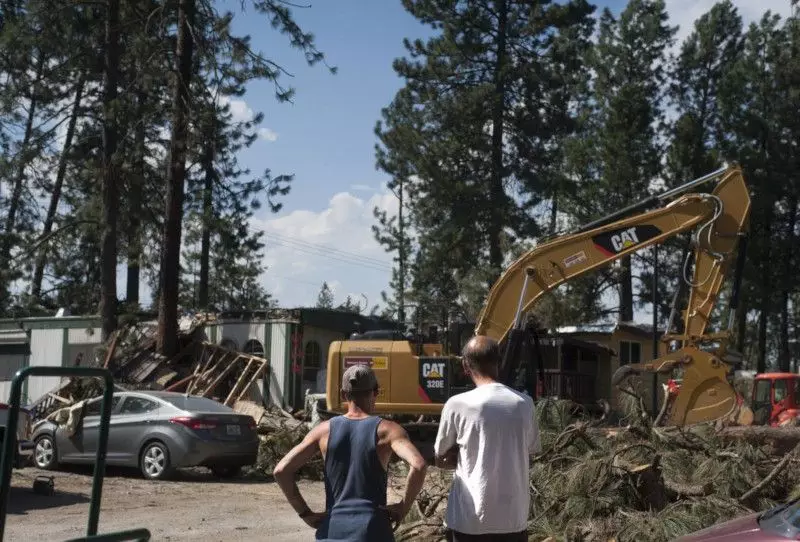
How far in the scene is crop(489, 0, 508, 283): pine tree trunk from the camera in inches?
1342

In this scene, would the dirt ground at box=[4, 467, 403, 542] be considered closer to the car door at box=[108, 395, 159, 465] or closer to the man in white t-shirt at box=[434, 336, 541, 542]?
the car door at box=[108, 395, 159, 465]

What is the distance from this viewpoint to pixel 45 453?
1614cm

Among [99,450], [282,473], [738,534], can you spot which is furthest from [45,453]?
[738,534]

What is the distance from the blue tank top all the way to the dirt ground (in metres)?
5.82

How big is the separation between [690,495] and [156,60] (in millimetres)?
20772

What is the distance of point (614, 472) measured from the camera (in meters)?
8.80

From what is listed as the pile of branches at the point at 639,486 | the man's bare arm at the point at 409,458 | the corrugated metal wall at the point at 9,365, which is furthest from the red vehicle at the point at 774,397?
the corrugated metal wall at the point at 9,365

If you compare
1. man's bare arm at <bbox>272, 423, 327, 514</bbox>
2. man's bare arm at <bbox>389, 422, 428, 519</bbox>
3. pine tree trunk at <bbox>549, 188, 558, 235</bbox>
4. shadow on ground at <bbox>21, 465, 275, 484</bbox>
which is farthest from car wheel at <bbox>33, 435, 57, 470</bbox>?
pine tree trunk at <bbox>549, 188, 558, 235</bbox>

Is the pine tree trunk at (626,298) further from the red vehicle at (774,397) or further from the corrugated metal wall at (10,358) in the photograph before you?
the corrugated metal wall at (10,358)

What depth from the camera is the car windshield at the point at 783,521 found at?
4828 millimetres

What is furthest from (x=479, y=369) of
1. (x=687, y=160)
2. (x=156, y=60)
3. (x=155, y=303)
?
(x=687, y=160)

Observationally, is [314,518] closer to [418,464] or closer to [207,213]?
[418,464]

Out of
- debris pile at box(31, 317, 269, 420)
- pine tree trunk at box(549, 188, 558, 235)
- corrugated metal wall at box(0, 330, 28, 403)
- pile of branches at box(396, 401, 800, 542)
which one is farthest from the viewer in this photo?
pine tree trunk at box(549, 188, 558, 235)

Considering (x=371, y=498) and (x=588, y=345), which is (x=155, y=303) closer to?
(x=588, y=345)
